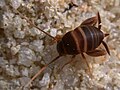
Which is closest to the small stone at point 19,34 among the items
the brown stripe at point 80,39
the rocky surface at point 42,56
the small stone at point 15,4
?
the rocky surface at point 42,56

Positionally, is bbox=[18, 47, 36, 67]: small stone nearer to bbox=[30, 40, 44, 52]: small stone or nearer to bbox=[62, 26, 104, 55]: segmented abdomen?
bbox=[30, 40, 44, 52]: small stone

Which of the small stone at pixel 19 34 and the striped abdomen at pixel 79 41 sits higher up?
the small stone at pixel 19 34

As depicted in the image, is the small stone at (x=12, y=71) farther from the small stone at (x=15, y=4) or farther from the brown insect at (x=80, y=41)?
the small stone at (x=15, y=4)

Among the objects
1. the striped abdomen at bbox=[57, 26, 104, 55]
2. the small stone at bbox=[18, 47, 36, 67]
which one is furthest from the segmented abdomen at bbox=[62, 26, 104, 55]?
the small stone at bbox=[18, 47, 36, 67]

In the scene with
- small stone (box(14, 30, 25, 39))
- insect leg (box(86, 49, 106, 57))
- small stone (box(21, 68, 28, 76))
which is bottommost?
small stone (box(21, 68, 28, 76))

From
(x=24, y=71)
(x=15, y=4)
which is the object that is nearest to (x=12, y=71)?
(x=24, y=71)

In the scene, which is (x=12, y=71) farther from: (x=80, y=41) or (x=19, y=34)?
(x=80, y=41)

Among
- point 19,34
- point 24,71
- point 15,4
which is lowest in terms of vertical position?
point 24,71

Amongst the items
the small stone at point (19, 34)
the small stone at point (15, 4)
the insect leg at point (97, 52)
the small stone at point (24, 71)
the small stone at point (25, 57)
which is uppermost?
the small stone at point (15, 4)

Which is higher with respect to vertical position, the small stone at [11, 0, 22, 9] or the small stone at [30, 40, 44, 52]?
the small stone at [11, 0, 22, 9]
